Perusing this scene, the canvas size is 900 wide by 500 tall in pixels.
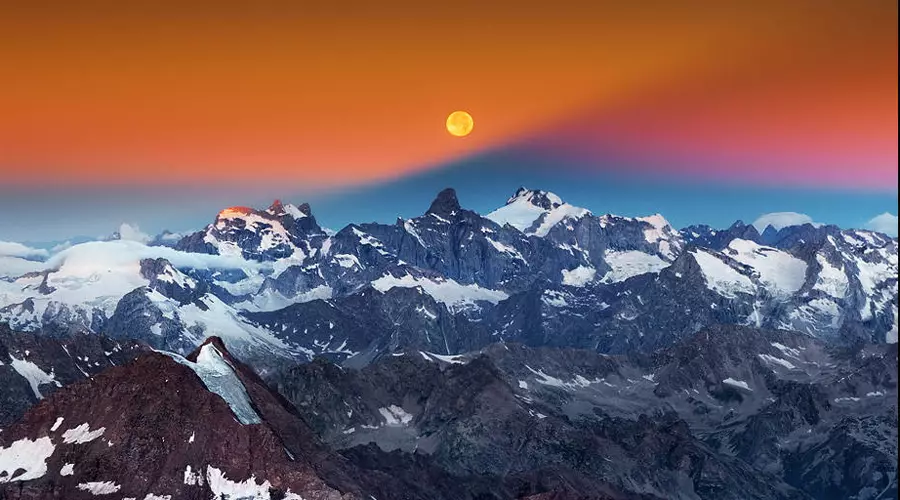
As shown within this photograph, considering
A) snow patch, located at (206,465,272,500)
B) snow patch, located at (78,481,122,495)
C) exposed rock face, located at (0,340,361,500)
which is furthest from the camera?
snow patch, located at (78,481,122,495)

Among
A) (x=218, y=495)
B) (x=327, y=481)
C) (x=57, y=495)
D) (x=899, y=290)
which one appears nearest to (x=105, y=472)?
(x=57, y=495)

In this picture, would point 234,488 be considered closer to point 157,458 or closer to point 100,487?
point 157,458

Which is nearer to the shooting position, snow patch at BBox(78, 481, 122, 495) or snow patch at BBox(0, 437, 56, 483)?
snow patch at BBox(78, 481, 122, 495)

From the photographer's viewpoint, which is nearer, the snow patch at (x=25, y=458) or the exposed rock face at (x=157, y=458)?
the exposed rock face at (x=157, y=458)

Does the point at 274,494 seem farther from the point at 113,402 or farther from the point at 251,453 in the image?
the point at 113,402

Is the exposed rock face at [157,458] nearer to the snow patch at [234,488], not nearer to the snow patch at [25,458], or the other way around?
the snow patch at [234,488]

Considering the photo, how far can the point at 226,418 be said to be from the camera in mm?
198250

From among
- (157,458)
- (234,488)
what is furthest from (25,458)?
(234,488)

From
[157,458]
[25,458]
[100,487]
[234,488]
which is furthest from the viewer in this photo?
[157,458]

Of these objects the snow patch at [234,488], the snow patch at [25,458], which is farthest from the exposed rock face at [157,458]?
the snow patch at [25,458]

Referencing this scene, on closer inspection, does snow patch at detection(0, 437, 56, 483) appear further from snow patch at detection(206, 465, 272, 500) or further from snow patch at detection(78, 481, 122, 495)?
snow patch at detection(206, 465, 272, 500)

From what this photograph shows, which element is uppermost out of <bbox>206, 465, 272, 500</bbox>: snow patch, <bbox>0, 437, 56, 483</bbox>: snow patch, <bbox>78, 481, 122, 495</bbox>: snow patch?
<bbox>0, 437, 56, 483</bbox>: snow patch

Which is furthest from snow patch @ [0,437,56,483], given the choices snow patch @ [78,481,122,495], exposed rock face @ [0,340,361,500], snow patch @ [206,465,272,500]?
snow patch @ [206,465,272,500]

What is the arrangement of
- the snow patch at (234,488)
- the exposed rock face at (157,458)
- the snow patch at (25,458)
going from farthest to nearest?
the snow patch at (25,458)
the exposed rock face at (157,458)
the snow patch at (234,488)
